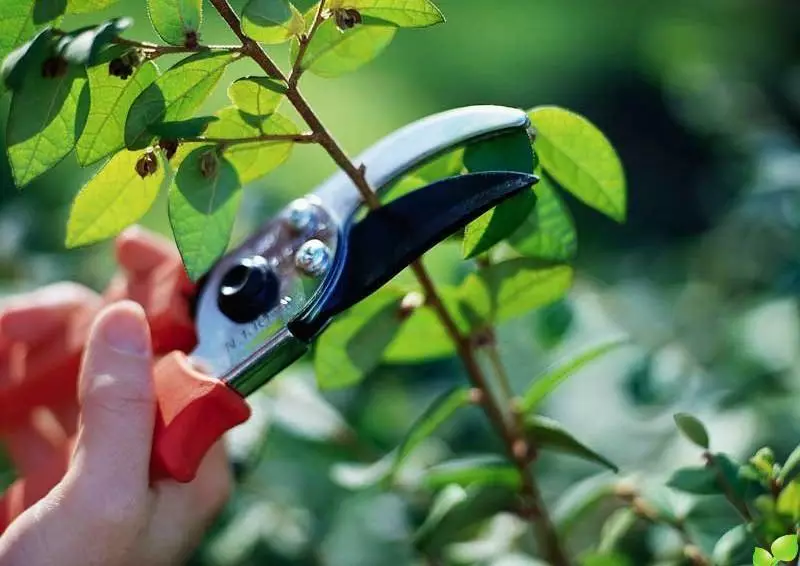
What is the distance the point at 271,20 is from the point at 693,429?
0.30 m

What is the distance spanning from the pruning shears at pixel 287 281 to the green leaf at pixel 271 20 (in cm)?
10

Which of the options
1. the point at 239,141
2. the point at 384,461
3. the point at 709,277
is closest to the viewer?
the point at 239,141

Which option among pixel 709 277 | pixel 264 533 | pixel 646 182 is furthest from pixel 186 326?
pixel 646 182

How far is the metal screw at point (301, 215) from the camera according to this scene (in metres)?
0.66

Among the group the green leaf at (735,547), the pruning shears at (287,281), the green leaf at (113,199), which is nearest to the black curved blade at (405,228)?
the pruning shears at (287,281)

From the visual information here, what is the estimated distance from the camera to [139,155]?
1.81 ft

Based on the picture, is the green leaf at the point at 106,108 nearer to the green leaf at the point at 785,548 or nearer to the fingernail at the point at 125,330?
the fingernail at the point at 125,330

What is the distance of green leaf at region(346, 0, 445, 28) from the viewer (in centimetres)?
51

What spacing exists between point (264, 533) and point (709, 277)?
20.3 inches

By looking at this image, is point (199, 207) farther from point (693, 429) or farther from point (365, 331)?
point (693, 429)

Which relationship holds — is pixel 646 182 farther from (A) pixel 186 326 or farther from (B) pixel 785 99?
(A) pixel 186 326

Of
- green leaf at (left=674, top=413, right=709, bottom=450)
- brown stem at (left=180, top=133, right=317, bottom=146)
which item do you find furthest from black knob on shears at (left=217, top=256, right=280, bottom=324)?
green leaf at (left=674, top=413, right=709, bottom=450)

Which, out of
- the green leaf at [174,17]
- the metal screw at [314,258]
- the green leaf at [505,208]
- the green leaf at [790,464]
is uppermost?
the green leaf at [174,17]

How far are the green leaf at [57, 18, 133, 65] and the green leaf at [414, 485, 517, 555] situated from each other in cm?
36
